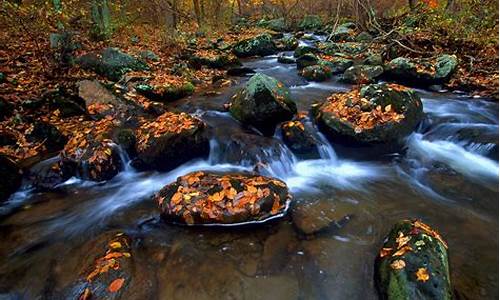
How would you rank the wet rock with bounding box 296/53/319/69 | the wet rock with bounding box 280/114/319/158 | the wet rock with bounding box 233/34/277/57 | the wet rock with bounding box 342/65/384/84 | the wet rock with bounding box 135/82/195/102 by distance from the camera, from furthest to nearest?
1. the wet rock with bounding box 233/34/277/57
2. the wet rock with bounding box 296/53/319/69
3. the wet rock with bounding box 342/65/384/84
4. the wet rock with bounding box 135/82/195/102
5. the wet rock with bounding box 280/114/319/158

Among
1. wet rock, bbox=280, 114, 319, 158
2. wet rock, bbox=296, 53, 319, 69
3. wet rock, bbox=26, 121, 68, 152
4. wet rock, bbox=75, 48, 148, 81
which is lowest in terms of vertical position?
wet rock, bbox=280, 114, 319, 158

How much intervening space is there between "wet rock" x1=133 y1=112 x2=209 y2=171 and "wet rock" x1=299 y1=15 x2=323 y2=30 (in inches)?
750

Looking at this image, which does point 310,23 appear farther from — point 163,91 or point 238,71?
point 163,91

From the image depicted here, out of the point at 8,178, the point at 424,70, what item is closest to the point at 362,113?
the point at 424,70

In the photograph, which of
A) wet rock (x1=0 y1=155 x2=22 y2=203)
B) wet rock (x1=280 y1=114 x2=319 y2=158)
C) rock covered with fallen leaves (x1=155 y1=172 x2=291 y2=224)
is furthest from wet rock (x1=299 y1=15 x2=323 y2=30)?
wet rock (x1=0 y1=155 x2=22 y2=203)

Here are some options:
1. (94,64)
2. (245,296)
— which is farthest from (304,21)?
(245,296)

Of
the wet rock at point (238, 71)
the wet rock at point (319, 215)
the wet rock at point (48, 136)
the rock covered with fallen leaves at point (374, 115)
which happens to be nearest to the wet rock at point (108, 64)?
the wet rock at point (238, 71)

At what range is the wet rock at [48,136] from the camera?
671 cm

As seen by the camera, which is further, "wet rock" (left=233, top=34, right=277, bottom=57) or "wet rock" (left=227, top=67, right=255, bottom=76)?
"wet rock" (left=233, top=34, right=277, bottom=57)

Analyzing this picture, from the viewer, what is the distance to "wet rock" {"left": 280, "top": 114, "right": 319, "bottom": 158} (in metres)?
6.69

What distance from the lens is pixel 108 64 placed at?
Result: 10.2 metres

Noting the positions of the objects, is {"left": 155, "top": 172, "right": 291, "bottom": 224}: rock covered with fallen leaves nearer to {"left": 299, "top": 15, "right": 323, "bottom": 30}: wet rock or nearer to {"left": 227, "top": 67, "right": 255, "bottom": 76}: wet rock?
{"left": 227, "top": 67, "right": 255, "bottom": 76}: wet rock

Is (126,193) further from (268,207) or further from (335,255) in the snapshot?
(335,255)

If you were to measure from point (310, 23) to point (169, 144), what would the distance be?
68.1ft
